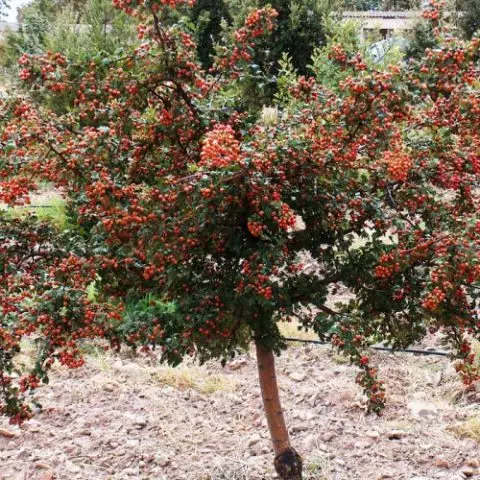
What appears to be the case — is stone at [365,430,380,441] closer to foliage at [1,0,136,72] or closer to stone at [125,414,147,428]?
stone at [125,414,147,428]

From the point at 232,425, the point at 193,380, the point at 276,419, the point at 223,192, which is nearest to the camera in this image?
the point at 223,192

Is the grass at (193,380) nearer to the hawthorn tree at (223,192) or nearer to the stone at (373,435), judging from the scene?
the stone at (373,435)

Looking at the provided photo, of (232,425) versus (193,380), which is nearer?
(232,425)

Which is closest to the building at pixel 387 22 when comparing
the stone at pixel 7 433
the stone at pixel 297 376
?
the stone at pixel 297 376

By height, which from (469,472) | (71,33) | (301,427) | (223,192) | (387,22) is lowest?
(469,472)

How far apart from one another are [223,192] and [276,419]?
1.52 metres

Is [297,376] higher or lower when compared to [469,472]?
higher

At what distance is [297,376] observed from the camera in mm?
4629

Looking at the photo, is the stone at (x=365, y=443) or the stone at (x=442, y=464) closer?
the stone at (x=442, y=464)

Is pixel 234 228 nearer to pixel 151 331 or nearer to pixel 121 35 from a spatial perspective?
pixel 151 331

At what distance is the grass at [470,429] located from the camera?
372 centimetres

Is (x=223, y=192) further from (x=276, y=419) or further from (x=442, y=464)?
(x=442, y=464)

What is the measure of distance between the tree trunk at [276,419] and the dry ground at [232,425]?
1.40ft

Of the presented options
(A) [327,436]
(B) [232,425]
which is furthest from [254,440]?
(A) [327,436]
